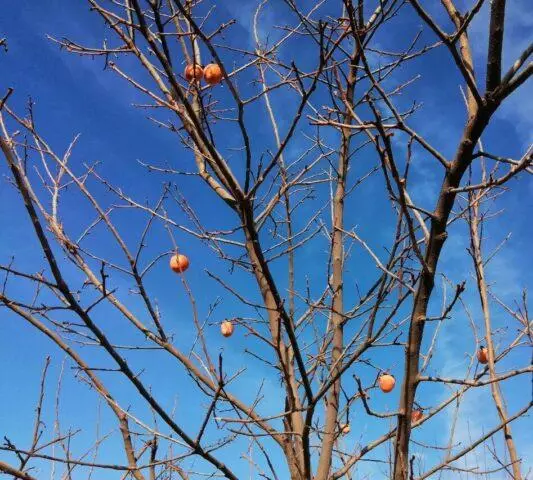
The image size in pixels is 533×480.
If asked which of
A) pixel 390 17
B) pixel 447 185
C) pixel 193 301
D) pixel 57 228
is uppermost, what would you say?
pixel 390 17

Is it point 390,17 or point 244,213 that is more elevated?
point 390,17

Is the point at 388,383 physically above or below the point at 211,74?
below

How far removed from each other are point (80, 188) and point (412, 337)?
1.38m

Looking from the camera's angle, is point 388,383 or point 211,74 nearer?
point 211,74

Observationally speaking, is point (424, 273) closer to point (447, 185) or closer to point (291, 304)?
point (447, 185)

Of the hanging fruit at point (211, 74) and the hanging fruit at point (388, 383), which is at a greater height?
the hanging fruit at point (211, 74)

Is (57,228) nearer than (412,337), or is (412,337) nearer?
(412,337)

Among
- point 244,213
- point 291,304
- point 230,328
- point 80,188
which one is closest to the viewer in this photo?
point 244,213

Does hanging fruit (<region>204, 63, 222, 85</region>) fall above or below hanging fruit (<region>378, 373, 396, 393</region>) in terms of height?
above

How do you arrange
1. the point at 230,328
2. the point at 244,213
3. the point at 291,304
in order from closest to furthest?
the point at 244,213 < the point at 291,304 < the point at 230,328

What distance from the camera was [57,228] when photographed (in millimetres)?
2152

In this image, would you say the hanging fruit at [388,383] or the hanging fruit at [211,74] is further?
the hanging fruit at [388,383]

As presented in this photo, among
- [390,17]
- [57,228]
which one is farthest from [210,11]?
[57,228]

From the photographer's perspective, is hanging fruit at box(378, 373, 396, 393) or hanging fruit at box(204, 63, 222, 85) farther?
hanging fruit at box(378, 373, 396, 393)
